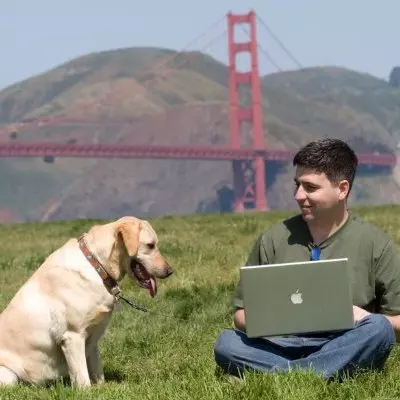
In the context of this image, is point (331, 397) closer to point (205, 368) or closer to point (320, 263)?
point (320, 263)

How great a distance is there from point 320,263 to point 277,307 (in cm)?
29

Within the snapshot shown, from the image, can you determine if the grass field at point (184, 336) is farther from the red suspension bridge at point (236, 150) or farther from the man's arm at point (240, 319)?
the red suspension bridge at point (236, 150)

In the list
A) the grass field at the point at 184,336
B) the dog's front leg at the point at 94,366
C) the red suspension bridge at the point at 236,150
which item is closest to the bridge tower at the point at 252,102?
the red suspension bridge at the point at 236,150

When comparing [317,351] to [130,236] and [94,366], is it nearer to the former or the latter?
[130,236]

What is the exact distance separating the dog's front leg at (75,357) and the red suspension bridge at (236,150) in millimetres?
88911

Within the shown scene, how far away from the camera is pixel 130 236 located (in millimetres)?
5480

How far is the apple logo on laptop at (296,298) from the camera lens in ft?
15.0

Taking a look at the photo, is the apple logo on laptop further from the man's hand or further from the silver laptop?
the man's hand

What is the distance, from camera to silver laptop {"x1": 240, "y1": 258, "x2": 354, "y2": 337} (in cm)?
→ 454

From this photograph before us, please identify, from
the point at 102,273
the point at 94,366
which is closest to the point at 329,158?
the point at 102,273

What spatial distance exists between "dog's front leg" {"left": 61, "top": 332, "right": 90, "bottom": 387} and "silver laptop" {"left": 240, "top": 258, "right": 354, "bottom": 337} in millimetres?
1251

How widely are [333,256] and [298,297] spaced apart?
33 cm

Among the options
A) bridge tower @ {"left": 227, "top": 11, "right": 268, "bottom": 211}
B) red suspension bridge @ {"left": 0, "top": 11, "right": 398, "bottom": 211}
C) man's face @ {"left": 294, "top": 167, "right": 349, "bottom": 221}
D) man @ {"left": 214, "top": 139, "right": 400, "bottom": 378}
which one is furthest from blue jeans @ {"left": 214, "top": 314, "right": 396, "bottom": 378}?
bridge tower @ {"left": 227, "top": 11, "right": 268, "bottom": 211}

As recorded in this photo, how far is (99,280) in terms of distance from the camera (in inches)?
217
